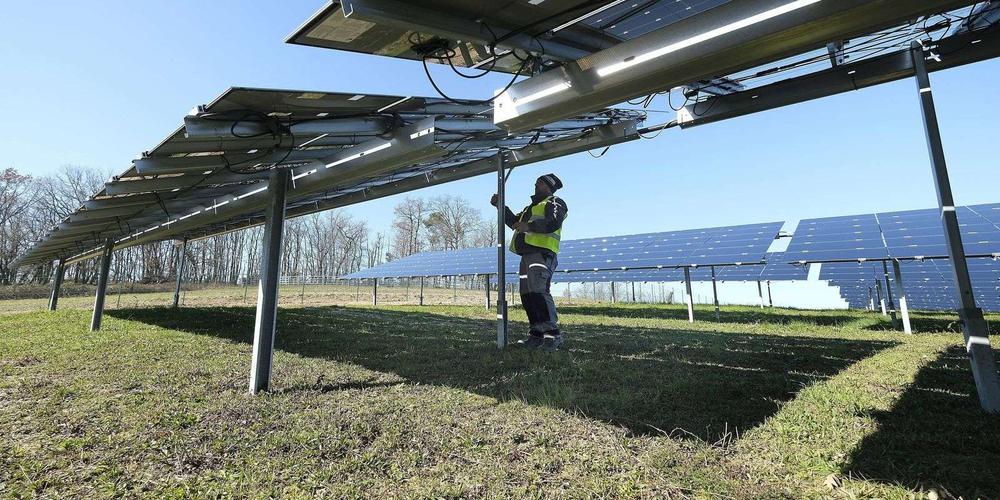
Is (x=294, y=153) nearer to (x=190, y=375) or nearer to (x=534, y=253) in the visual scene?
(x=190, y=375)

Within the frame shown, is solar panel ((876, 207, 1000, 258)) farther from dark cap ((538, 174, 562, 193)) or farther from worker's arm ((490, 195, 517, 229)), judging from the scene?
worker's arm ((490, 195, 517, 229))

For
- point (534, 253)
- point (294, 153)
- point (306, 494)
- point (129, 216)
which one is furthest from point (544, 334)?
point (129, 216)

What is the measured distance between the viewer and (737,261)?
953cm

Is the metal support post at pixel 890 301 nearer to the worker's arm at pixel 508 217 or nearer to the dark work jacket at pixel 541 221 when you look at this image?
the dark work jacket at pixel 541 221

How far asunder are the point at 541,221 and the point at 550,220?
0.39ft

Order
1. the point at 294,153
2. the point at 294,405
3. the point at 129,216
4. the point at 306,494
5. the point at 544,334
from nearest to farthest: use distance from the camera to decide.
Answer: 1. the point at 306,494
2. the point at 294,405
3. the point at 294,153
4. the point at 544,334
5. the point at 129,216

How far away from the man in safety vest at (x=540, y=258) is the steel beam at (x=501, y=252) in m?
0.29

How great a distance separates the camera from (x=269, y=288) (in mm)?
4098

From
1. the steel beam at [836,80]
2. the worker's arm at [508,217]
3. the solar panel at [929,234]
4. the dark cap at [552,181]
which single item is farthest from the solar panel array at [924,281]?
the worker's arm at [508,217]

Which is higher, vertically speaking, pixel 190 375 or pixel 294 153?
pixel 294 153

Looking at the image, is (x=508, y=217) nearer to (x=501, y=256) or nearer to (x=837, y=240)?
(x=501, y=256)

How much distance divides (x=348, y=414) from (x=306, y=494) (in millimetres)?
1160

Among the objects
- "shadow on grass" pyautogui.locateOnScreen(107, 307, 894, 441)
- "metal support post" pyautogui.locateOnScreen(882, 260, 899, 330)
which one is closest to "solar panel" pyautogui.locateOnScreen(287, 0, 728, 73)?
"shadow on grass" pyautogui.locateOnScreen(107, 307, 894, 441)

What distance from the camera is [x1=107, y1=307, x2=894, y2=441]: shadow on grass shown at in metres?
3.11
